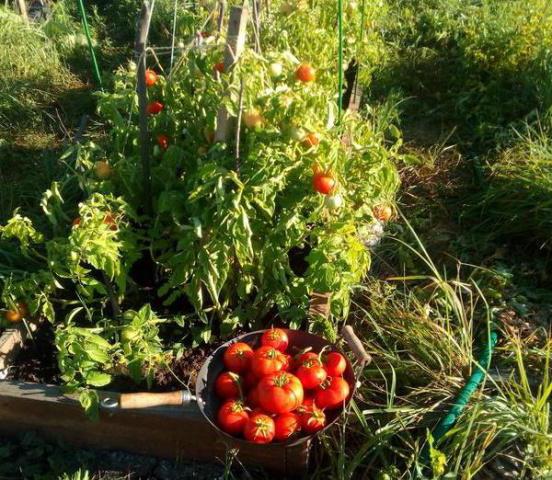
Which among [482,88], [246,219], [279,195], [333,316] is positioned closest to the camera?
[246,219]

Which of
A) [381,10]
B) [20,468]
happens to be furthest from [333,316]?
→ [381,10]

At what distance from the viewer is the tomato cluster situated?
1957 millimetres

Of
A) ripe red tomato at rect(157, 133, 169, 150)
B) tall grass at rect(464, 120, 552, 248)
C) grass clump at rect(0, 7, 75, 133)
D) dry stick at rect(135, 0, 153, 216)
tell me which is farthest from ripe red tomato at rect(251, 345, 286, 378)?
grass clump at rect(0, 7, 75, 133)

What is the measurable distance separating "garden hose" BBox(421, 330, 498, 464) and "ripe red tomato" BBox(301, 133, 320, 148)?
990 millimetres

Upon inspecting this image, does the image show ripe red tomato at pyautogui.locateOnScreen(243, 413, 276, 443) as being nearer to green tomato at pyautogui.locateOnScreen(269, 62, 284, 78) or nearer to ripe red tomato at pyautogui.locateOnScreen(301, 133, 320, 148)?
ripe red tomato at pyautogui.locateOnScreen(301, 133, 320, 148)

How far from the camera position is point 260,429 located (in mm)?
1927

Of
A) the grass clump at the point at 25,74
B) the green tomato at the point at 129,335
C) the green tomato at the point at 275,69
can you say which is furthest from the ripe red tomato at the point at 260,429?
the grass clump at the point at 25,74

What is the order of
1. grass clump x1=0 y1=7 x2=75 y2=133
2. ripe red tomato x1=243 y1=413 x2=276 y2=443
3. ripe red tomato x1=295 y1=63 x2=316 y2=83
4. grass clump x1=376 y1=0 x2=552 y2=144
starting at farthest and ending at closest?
grass clump x1=0 y1=7 x2=75 y2=133
grass clump x1=376 y1=0 x2=552 y2=144
ripe red tomato x1=295 y1=63 x2=316 y2=83
ripe red tomato x1=243 y1=413 x2=276 y2=443

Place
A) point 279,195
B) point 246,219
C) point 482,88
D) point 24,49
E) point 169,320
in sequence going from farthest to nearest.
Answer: point 24,49, point 482,88, point 169,320, point 279,195, point 246,219

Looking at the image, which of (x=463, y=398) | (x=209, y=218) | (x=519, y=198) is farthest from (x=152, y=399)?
(x=519, y=198)

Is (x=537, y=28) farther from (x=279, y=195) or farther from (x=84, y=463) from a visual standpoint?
(x=84, y=463)

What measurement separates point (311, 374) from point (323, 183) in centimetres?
65

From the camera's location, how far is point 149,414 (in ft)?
7.22

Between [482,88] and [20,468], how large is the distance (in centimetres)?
350
